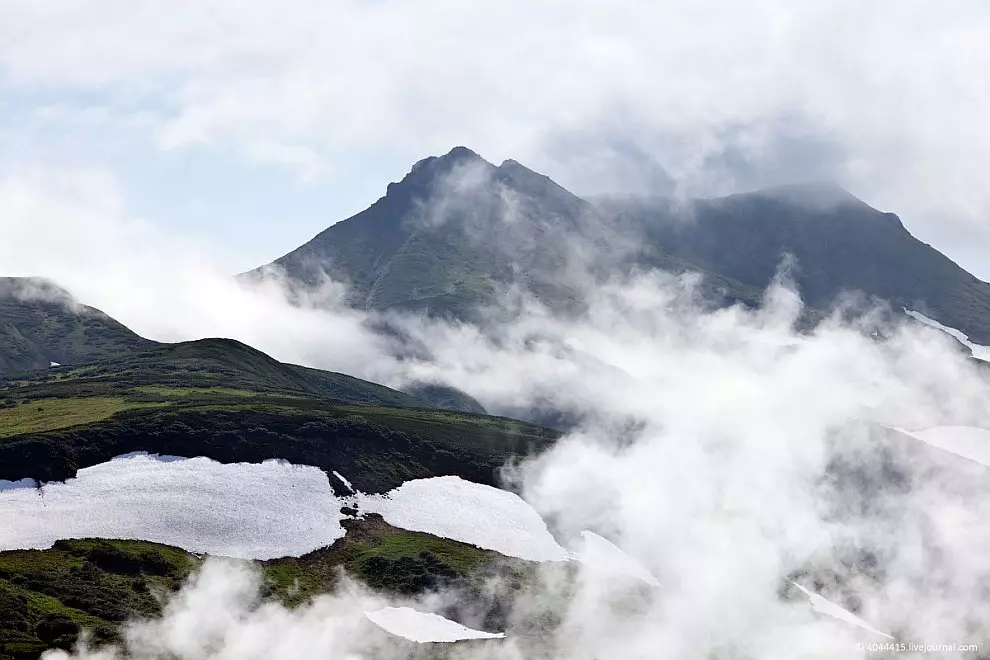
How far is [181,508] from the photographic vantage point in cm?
13688

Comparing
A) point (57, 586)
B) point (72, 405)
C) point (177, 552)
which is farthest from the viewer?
point (72, 405)

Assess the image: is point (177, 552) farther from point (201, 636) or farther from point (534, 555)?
point (534, 555)

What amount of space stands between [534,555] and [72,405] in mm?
102984

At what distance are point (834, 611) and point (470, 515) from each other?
62392mm

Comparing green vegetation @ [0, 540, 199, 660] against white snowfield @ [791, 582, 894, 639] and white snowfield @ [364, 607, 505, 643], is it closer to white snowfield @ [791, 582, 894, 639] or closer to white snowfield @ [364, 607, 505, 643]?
white snowfield @ [364, 607, 505, 643]

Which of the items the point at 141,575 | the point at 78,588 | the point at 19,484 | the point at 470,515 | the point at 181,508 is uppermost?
the point at 19,484

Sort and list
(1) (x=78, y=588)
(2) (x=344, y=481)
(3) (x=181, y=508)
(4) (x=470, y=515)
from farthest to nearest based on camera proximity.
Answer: (2) (x=344, y=481) < (4) (x=470, y=515) < (3) (x=181, y=508) < (1) (x=78, y=588)

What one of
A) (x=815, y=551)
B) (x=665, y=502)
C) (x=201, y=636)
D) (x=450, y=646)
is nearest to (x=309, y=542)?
(x=450, y=646)

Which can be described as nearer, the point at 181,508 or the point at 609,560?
the point at 181,508

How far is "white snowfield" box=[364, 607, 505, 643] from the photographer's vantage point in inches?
4569

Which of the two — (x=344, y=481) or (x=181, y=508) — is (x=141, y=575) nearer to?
(x=181, y=508)

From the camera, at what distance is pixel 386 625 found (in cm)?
11712

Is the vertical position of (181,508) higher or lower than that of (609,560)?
higher

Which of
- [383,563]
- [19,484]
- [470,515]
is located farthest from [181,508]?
[470,515]
